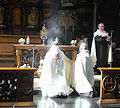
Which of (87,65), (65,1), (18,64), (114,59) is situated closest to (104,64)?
(114,59)

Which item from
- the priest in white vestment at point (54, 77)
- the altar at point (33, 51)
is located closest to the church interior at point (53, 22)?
the altar at point (33, 51)

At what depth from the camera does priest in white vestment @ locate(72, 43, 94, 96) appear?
5730 mm

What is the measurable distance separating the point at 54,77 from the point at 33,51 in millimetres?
2449

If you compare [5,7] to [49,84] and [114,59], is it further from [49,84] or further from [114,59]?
[49,84]

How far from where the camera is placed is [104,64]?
8266mm

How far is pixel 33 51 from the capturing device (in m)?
7.81

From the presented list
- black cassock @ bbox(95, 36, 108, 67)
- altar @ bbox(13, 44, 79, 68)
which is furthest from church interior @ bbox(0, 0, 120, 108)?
black cassock @ bbox(95, 36, 108, 67)

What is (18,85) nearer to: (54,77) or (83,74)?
(54,77)

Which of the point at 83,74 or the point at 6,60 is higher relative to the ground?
the point at 6,60

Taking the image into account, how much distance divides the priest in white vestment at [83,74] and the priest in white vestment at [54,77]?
354mm

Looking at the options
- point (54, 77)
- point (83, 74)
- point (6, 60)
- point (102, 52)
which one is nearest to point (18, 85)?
point (54, 77)

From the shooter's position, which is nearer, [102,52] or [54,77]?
[54,77]

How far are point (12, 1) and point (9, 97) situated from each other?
694 centimetres

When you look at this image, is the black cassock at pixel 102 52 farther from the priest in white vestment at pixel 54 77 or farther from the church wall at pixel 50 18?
the priest in white vestment at pixel 54 77
